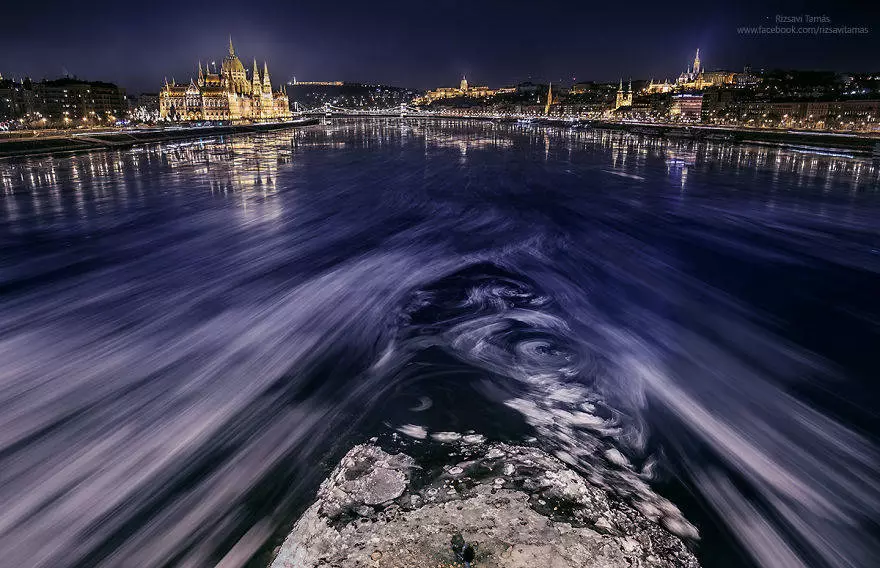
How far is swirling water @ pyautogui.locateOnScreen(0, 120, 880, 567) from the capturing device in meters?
4.41

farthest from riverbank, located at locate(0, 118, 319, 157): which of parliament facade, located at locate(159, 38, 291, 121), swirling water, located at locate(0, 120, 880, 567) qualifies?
parliament facade, located at locate(159, 38, 291, 121)

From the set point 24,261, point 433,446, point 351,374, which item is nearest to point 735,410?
point 433,446

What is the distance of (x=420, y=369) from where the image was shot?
690cm

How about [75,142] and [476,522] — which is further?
[75,142]

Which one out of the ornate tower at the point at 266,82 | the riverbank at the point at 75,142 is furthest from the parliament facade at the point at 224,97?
the riverbank at the point at 75,142

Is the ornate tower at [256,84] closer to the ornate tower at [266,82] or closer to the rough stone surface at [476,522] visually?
the ornate tower at [266,82]

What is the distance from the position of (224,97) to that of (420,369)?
150m

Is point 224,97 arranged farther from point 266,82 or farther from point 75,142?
point 75,142

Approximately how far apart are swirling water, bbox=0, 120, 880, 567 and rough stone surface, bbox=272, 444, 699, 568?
30 cm

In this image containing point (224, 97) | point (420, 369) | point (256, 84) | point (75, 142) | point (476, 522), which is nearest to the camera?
point (476, 522)

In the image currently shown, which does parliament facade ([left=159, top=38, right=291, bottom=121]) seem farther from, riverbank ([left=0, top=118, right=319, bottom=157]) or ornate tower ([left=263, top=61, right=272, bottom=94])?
riverbank ([left=0, top=118, right=319, bottom=157])

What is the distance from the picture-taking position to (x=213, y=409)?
597cm

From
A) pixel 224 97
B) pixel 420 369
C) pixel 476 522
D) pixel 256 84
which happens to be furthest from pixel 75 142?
pixel 256 84

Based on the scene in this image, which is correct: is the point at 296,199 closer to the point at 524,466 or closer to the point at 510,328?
the point at 510,328
